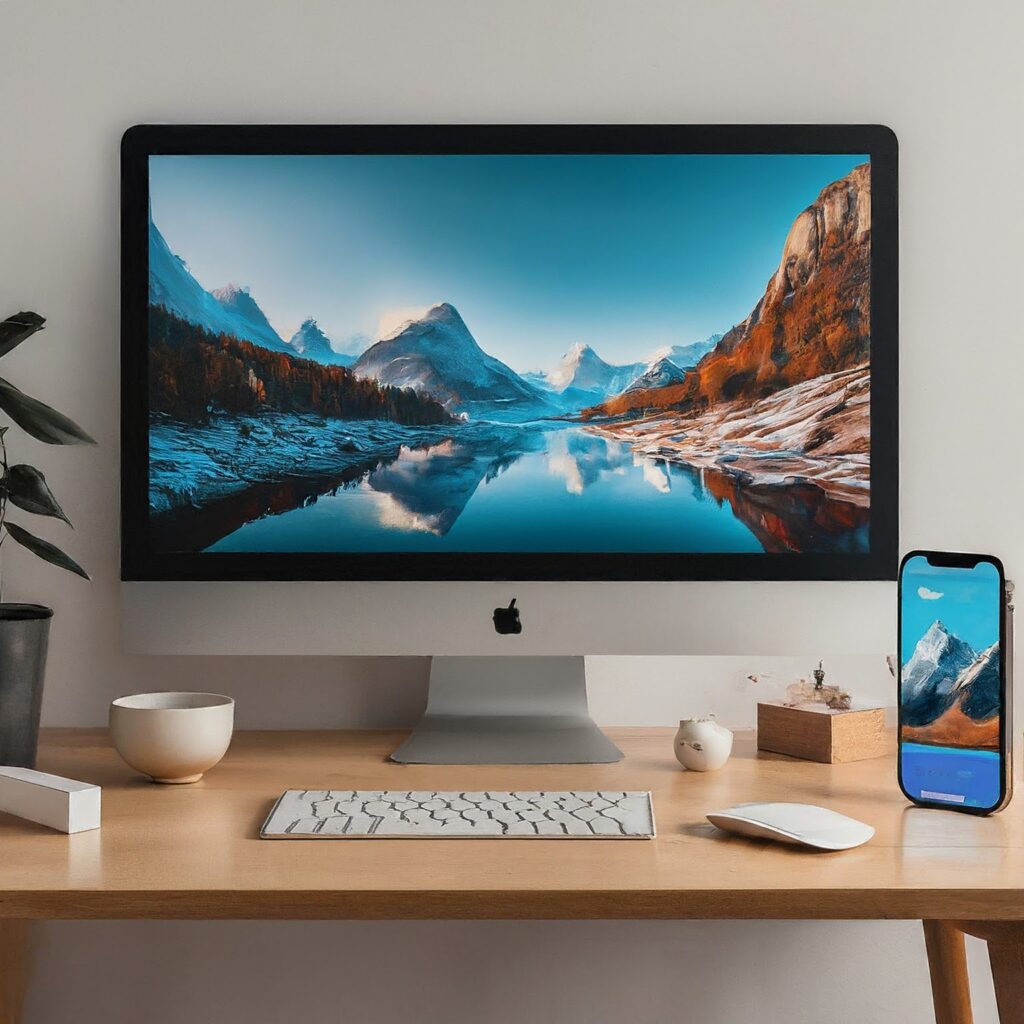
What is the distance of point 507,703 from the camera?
1.33 metres

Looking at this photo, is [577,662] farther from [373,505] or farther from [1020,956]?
[1020,956]

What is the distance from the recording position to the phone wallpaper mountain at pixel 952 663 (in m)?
1.08

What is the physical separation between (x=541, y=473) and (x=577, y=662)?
26 centimetres

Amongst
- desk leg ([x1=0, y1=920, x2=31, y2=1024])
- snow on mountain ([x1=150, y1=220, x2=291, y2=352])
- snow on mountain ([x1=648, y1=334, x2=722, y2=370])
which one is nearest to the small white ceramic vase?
snow on mountain ([x1=648, y1=334, x2=722, y2=370])

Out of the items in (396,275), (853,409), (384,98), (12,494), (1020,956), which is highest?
(384,98)

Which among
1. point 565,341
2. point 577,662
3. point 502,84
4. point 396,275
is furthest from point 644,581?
point 502,84

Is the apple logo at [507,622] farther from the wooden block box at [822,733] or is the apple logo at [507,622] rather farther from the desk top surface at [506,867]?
the wooden block box at [822,733]

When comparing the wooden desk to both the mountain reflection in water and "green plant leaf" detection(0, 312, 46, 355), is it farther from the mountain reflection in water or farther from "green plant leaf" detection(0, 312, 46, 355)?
"green plant leaf" detection(0, 312, 46, 355)

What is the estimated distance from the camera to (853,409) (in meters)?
1.29

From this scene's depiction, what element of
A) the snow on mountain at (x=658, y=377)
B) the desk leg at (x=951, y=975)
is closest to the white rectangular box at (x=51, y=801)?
the snow on mountain at (x=658, y=377)

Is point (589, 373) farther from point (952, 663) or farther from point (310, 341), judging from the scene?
point (952, 663)

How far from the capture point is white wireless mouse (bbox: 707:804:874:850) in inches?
36.5

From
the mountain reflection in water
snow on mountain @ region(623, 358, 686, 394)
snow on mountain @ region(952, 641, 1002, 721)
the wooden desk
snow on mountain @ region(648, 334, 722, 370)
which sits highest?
snow on mountain @ region(648, 334, 722, 370)

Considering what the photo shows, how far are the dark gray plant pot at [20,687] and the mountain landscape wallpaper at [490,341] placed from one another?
191mm
